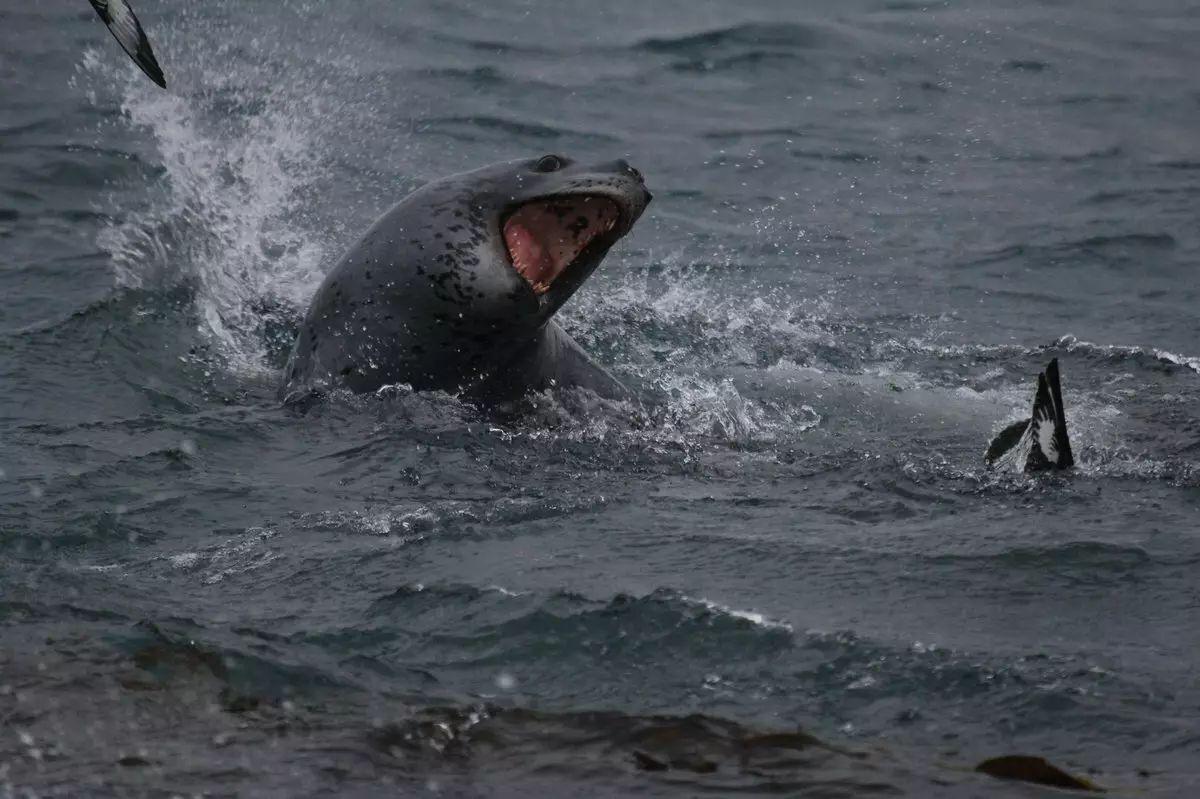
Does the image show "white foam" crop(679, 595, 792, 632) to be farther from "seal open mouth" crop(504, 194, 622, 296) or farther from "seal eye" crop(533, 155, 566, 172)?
"seal eye" crop(533, 155, 566, 172)

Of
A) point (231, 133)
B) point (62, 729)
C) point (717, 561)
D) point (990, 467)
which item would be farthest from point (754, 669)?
point (231, 133)

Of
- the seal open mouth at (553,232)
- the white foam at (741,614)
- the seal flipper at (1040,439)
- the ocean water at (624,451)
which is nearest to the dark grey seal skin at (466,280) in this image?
the seal open mouth at (553,232)

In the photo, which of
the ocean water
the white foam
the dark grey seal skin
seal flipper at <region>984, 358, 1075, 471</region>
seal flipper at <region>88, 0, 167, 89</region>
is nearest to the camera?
the ocean water

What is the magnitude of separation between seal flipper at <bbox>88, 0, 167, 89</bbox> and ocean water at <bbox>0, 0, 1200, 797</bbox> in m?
1.48

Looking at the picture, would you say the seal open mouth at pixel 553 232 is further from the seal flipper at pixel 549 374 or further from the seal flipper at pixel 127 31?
the seal flipper at pixel 127 31

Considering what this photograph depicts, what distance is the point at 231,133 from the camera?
1198cm

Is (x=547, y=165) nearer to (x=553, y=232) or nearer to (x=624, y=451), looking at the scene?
(x=553, y=232)

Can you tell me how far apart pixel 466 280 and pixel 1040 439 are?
2.26 m

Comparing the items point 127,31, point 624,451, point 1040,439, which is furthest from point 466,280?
point 1040,439

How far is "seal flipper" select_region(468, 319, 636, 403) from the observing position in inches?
266

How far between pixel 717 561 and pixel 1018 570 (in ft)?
3.03

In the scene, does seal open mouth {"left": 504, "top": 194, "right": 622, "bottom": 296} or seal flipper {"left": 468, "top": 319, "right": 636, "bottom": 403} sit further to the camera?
seal flipper {"left": 468, "top": 319, "right": 636, "bottom": 403}

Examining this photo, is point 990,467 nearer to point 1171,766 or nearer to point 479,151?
point 1171,766

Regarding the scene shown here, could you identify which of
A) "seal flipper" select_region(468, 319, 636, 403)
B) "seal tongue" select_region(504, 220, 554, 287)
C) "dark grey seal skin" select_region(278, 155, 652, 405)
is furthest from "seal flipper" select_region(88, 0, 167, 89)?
"seal flipper" select_region(468, 319, 636, 403)
